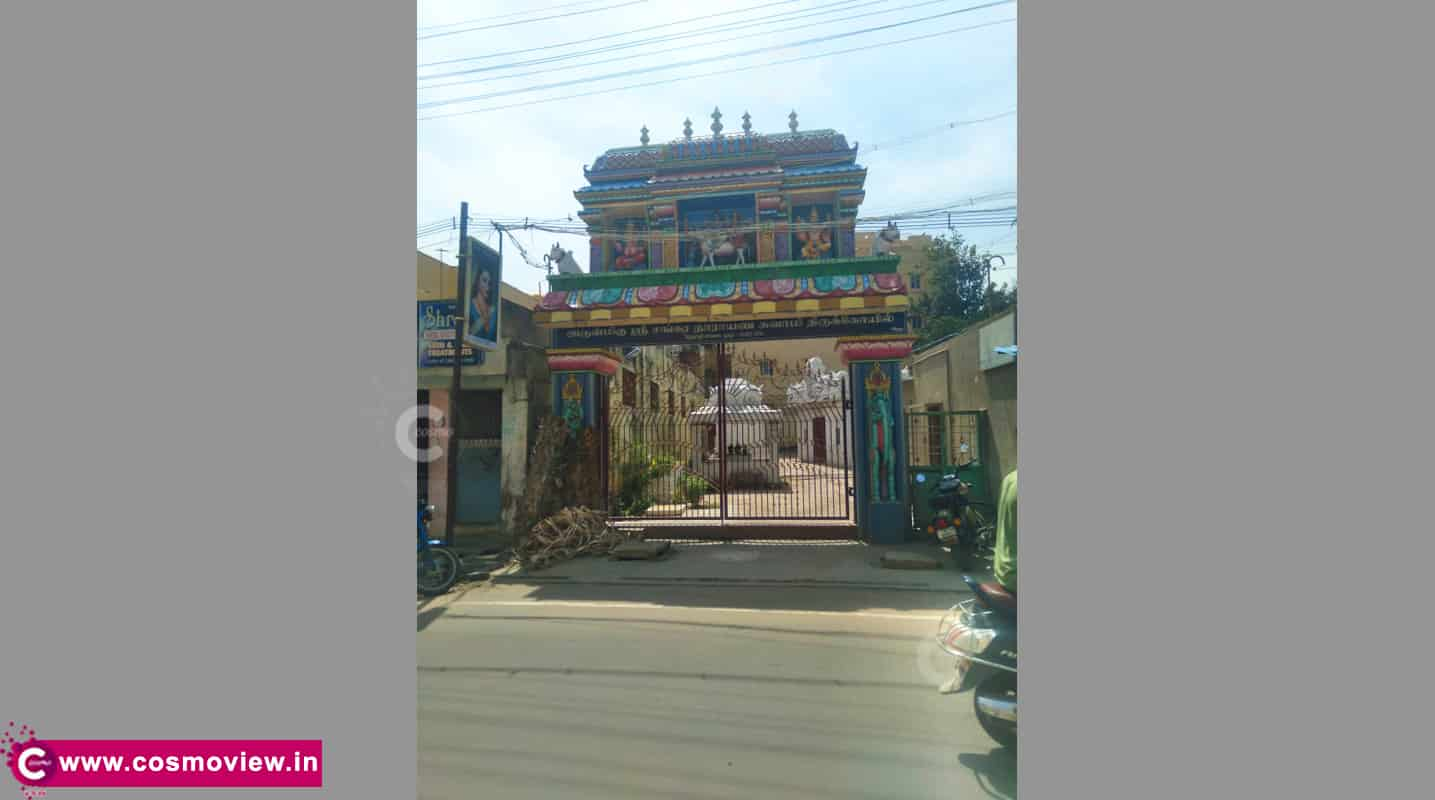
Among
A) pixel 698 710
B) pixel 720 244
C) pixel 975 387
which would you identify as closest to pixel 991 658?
pixel 698 710

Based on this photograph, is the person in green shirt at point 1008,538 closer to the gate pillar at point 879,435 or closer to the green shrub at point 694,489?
the gate pillar at point 879,435

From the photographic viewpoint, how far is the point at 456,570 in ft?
19.2

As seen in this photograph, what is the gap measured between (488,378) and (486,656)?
5.18m

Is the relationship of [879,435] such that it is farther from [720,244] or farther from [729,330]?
[720,244]

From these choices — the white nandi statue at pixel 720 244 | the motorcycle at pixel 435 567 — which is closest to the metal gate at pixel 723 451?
the white nandi statue at pixel 720 244

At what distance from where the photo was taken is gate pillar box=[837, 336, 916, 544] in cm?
746

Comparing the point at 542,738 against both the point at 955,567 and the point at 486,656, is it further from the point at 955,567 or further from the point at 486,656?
the point at 955,567

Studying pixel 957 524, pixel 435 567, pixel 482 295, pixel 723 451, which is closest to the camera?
pixel 435 567

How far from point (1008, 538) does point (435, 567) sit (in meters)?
5.15

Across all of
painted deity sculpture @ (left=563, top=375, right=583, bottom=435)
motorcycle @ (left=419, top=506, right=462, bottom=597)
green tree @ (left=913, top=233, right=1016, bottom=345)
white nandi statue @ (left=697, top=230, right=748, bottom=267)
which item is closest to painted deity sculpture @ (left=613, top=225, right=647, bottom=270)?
white nandi statue @ (left=697, top=230, right=748, bottom=267)

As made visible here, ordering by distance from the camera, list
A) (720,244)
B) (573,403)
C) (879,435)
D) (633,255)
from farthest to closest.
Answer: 1. (633,255)
2. (720,244)
3. (573,403)
4. (879,435)

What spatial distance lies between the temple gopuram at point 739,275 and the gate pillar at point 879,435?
1 centimetres

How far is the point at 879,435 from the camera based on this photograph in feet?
25.2

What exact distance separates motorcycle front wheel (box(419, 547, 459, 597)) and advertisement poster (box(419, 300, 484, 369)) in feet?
10.0
